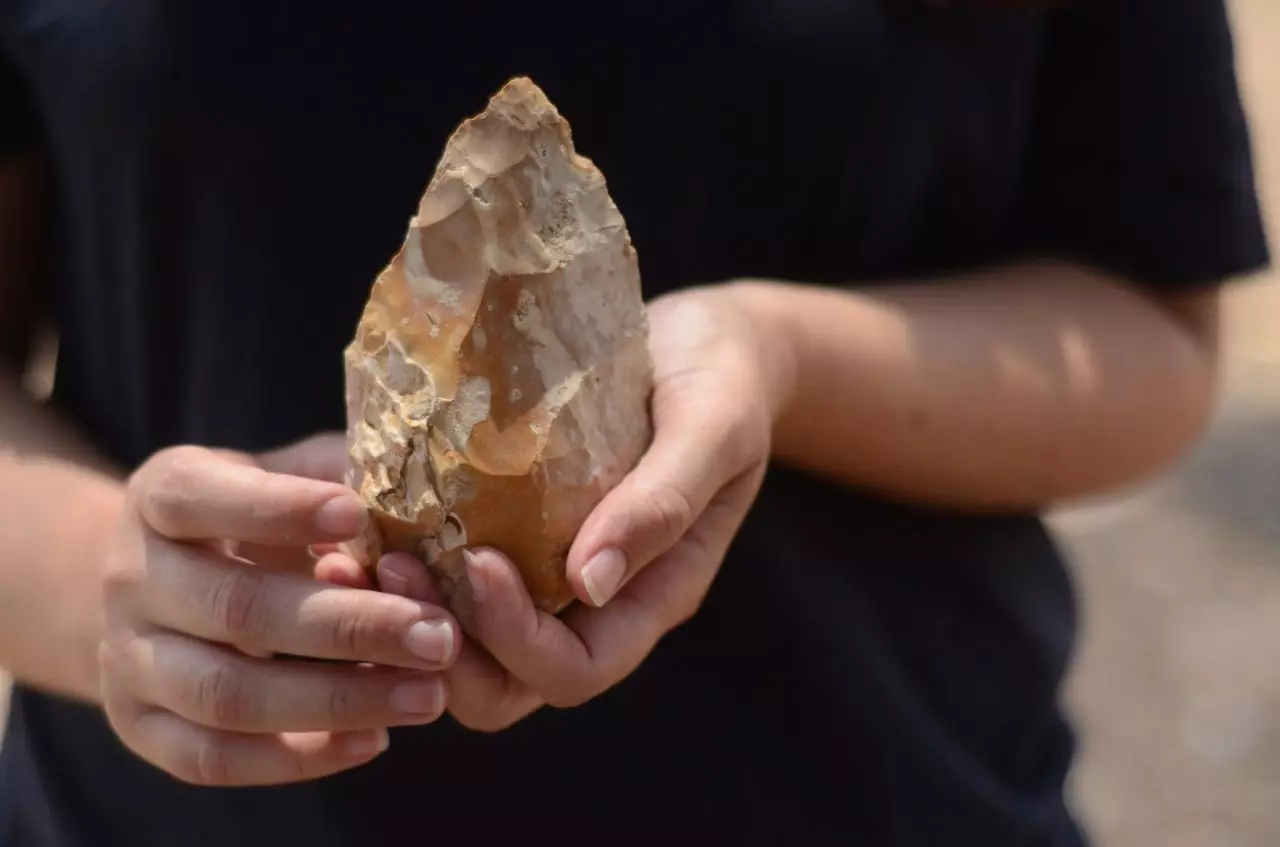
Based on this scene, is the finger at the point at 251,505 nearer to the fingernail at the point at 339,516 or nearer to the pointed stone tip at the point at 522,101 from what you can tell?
the fingernail at the point at 339,516

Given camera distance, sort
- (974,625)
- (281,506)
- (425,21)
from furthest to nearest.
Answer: (974,625) → (425,21) → (281,506)

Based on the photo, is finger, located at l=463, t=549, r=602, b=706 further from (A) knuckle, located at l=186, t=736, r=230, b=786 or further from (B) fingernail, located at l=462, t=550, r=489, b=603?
(A) knuckle, located at l=186, t=736, r=230, b=786

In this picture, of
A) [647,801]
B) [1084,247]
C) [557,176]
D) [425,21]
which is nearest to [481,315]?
[557,176]

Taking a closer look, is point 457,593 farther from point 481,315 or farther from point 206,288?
point 206,288

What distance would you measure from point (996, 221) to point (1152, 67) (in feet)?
0.42

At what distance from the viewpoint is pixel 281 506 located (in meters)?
0.51

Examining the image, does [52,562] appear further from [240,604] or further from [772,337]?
[772,337]

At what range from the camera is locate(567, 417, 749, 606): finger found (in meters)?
0.52

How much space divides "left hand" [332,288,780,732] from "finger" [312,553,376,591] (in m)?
0.02

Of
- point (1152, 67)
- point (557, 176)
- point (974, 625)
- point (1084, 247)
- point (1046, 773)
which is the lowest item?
point (1046, 773)

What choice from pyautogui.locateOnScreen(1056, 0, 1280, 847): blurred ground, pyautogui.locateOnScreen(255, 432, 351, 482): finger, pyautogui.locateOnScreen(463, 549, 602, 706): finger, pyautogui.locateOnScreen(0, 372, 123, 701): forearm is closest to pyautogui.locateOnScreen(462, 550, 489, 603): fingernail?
pyautogui.locateOnScreen(463, 549, 602, 706): finger

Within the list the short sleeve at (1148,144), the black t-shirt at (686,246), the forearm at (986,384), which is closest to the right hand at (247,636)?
the black t-shirt at (686,246)

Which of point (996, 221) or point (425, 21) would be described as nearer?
point (425, 21)

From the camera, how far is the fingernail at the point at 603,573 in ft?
1.69
